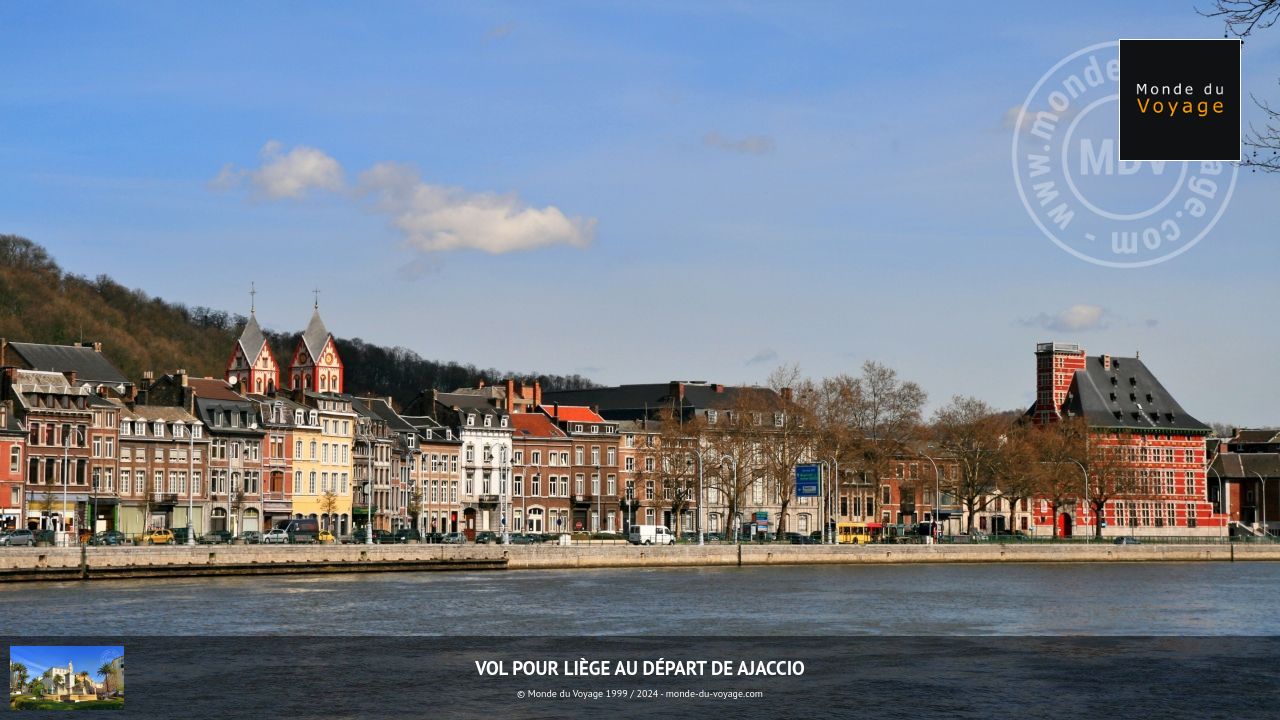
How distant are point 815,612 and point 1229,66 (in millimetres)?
38314

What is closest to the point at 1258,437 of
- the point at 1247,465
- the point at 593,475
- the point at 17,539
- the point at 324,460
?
the point at 1247,465

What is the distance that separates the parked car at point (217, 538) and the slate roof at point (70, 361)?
14.3 m

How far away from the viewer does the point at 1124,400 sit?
167 metres

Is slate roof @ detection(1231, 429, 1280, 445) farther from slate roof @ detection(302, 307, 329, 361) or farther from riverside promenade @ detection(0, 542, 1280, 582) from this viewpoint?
slate roof @ detection(302, 307, 329, 361)

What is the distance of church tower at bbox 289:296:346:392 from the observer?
5635 inches

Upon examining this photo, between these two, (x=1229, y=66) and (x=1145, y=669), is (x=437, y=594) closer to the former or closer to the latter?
(x=1145, y=669)

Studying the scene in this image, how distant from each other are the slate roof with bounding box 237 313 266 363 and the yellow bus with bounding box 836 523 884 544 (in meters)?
48.3

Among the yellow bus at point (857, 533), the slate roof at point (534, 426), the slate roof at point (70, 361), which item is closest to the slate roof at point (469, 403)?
the slate roof at point (534, 426)

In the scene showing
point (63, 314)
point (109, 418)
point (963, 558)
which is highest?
point (63, 314)

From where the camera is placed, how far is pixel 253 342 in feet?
452

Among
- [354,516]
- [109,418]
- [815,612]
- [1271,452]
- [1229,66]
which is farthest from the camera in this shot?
[1271,452]

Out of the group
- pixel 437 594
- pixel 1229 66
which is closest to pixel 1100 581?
pixel 437 594

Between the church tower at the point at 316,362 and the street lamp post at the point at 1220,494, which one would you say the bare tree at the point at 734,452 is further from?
the street lamp post at the point at 1220,494

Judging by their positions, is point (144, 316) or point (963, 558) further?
point (144, 316)
